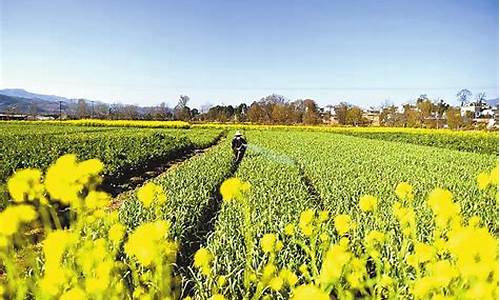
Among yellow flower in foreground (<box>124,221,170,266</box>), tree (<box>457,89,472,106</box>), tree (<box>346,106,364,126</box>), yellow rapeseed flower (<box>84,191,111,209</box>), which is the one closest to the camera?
yellow flower in foreground (<box>124,221,170,266</box>)

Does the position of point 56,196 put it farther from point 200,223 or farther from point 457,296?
point 200,223

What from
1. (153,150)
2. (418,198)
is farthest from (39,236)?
(153,150)

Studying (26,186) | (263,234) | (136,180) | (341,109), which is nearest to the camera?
(26,186)

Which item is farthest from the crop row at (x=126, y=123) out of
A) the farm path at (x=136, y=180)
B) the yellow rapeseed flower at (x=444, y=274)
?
the yellow rapeseed flower at (x=444, y=274)

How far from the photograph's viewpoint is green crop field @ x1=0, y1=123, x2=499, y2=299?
4.63 ft

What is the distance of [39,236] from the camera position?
6.04m

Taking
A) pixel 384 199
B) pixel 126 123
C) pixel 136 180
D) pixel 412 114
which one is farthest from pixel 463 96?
pixel 126 123

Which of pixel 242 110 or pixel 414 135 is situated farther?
pixel 414 135

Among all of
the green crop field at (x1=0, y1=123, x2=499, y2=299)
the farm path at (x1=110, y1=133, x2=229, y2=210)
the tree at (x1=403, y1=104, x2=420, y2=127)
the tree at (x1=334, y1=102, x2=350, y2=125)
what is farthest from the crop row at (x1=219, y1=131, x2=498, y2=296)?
the farm path at (x1=110, y1=133, x2=229, y2=210)

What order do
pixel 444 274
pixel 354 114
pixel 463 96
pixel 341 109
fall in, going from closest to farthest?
pixel 444 274
pixel 463 96
pixel 341 109
pixel 354 114

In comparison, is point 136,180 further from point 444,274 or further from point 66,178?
point 444,274

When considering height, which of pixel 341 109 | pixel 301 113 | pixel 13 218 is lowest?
pixel 13 218

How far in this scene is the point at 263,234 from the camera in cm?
387

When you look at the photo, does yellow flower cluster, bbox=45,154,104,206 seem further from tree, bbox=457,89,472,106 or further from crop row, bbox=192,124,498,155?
crop row, bbox=192,124,498,155
